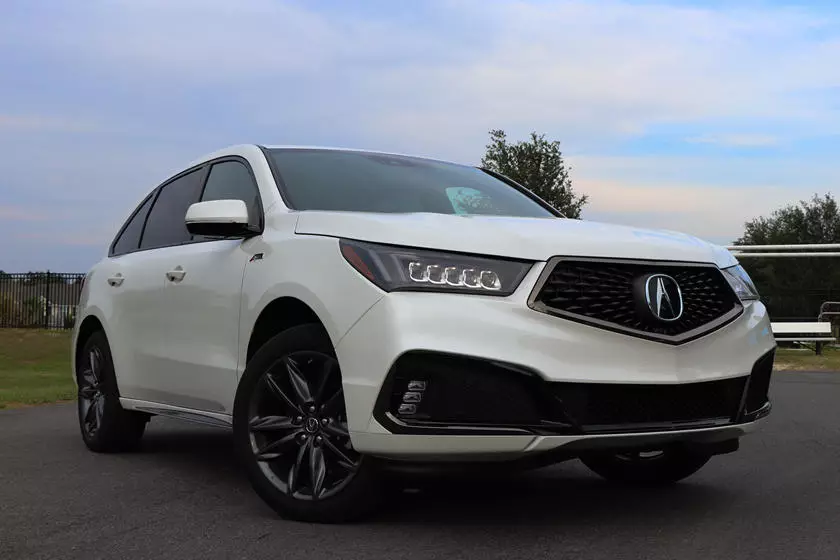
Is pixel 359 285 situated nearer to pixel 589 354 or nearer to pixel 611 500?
pixel 589 354

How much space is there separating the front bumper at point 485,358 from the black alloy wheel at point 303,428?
0.21m

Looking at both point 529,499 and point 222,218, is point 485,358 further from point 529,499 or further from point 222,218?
point 222,218

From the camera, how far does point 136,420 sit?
20.8ft

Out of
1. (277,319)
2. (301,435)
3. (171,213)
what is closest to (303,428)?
(301,435)

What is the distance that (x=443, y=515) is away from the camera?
4.25 metres

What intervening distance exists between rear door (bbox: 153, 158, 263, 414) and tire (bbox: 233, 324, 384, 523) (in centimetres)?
46

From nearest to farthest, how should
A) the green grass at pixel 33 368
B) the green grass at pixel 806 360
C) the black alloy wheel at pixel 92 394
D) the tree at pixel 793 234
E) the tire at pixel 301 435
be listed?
the tire at pixel 301 435, the black alloy wheel at pixel 92 394, the green grass at pixel 33 368, the green grass at pixel 806 360, the tree at pixel 793 234

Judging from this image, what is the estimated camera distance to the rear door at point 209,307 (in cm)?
472

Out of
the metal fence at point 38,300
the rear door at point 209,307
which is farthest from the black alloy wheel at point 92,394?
the metal fence at point 38,300

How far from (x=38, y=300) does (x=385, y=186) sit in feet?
83.3

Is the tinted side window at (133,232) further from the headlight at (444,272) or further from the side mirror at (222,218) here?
the headlight at (444,272)

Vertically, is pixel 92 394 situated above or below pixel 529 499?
above

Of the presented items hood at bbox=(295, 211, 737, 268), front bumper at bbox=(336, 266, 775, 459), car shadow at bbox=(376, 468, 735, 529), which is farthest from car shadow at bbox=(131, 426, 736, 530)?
hood at bbox=(295, 211, 737, 268)

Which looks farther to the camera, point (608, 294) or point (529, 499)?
point (529, 499)
